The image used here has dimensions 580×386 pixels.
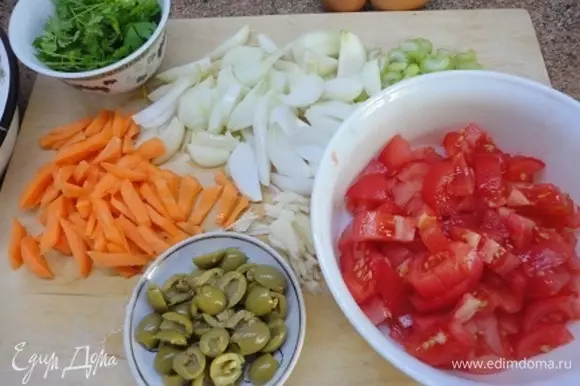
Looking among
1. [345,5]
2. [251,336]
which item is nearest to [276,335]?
[251,336]

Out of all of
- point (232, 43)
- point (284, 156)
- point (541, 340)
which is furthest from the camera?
point (232, 43)

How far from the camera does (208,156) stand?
4.20 feet

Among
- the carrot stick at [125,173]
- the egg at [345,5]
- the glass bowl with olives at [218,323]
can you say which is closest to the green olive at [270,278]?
the glass bowl with olives at [218,323]

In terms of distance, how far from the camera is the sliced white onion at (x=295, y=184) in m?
1.23

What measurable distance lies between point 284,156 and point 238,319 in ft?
1.20

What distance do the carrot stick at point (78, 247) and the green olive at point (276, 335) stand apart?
376 millimetres

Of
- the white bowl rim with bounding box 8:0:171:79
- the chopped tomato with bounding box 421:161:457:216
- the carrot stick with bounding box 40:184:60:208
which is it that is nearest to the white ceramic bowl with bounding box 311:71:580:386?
the chopped tomato with bounding box 421:161:457:216

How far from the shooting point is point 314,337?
1107mm

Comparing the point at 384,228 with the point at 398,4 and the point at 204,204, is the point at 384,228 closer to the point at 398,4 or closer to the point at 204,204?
the point at 204,204

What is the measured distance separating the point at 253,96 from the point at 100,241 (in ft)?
1.37

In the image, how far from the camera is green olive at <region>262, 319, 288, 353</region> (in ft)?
3.34

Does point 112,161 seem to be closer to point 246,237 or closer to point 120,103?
point 120,103

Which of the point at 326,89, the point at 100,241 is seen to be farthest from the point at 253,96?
the point at 100,241

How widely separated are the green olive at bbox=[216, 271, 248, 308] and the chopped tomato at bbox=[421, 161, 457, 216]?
1.06ft
